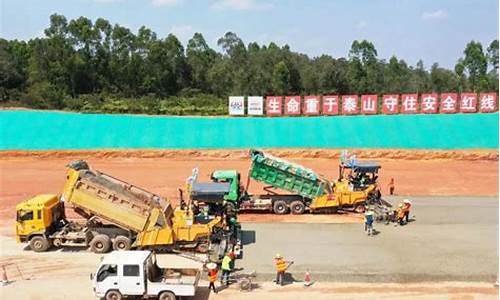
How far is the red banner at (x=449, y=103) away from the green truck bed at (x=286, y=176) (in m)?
28.0

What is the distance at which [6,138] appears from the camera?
1736 inches

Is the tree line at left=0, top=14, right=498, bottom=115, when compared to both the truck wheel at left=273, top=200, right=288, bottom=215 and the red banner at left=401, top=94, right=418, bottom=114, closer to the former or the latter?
the red banner at left=401, top=94, right=418, bottom=114

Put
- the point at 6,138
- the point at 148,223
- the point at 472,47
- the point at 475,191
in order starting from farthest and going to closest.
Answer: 1. the point at 472,47
2. the point at 6,138
3. the point at 475,191
4. the point at 148,223

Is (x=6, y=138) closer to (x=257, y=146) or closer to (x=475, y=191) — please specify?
(x=257, y=146)

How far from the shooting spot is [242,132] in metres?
46.6

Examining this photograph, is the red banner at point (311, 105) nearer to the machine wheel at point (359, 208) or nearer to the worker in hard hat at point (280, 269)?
the machine wheel at point (359, 208)

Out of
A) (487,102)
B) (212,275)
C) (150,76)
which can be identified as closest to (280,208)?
(212,275)

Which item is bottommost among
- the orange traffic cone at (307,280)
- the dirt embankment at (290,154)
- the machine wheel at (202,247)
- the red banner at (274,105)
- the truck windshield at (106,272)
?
the orange traffic cone at (307,280)

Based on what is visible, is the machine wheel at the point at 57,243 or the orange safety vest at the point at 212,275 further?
the machine wheel at the point at 57,243

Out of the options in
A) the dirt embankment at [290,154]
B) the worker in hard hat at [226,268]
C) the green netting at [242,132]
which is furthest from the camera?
the green netting at [242,132]

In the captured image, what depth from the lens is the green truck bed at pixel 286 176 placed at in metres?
24.5

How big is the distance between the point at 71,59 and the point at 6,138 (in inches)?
968

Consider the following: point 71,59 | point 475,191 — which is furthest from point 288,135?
point 71,59

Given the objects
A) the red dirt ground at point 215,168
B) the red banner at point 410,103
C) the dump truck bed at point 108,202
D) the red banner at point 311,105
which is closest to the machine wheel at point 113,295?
the dump truck bed at point 108,202
